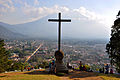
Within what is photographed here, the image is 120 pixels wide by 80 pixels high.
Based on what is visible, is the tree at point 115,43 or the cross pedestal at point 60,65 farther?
the tree at point 115,43

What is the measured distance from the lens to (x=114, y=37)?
1487 centimetres

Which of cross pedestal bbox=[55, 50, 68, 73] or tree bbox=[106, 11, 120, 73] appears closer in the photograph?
cross pedestal bbox=[55, 50, 68, 73]

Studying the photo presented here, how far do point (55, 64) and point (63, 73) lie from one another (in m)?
1.85

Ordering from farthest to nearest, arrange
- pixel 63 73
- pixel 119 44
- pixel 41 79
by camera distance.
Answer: pixel 119 44 → pixel 63 73 → pixel 41 79

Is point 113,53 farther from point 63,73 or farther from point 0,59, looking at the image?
point 0,59

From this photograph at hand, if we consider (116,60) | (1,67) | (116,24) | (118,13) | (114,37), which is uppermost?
(118,13)

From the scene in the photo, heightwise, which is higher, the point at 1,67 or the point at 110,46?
the point at 110,46

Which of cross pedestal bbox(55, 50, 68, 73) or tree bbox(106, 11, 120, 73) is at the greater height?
tree bbox(106, 11, 120, 73)

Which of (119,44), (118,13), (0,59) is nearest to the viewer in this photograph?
(119,44)

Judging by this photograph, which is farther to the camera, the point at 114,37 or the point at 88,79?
the point at 114,37

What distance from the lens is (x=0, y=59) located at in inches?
833

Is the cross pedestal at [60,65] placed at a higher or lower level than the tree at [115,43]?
lower

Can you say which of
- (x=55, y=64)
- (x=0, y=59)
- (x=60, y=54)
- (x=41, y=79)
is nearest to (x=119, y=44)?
(x=60, y=54)

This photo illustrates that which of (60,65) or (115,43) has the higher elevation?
(115,43)
